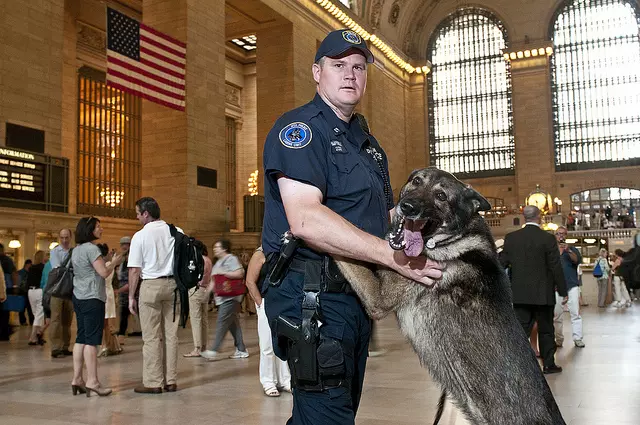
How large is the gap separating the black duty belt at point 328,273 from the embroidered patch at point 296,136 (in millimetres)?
386

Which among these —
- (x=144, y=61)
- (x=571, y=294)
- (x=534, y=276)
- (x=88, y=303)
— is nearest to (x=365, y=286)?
(x=88, y=303)

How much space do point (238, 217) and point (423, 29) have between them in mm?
17887

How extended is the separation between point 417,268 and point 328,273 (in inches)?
11.9

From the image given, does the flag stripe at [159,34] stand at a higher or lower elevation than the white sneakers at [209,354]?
higher

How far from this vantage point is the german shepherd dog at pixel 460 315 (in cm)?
209

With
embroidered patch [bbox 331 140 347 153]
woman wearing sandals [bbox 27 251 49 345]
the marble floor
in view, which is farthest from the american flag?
embroidered patch [bbox 331 140 347 153]

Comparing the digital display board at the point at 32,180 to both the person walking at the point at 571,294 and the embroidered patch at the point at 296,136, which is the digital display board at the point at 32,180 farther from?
the embroidered patch at the point at 296,136

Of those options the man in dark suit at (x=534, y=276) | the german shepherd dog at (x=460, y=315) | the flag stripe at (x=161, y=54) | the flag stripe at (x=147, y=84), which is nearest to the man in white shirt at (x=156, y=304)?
the man in dark suit at (x=534, y=276)

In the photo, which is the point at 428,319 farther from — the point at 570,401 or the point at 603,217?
the point at 603,217

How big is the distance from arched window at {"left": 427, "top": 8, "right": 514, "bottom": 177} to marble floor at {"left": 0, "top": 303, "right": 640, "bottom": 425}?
104 feet

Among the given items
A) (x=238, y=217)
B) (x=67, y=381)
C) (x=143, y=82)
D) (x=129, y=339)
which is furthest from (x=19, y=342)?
(x=238, y=217)

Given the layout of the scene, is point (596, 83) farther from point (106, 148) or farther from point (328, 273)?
point (328, 273)

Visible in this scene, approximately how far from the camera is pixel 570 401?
19.1 ft

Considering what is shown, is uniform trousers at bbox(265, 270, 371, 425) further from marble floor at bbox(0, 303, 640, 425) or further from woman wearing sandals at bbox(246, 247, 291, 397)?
woman wearing sandals at bbox(246, 247, 291, 397)
